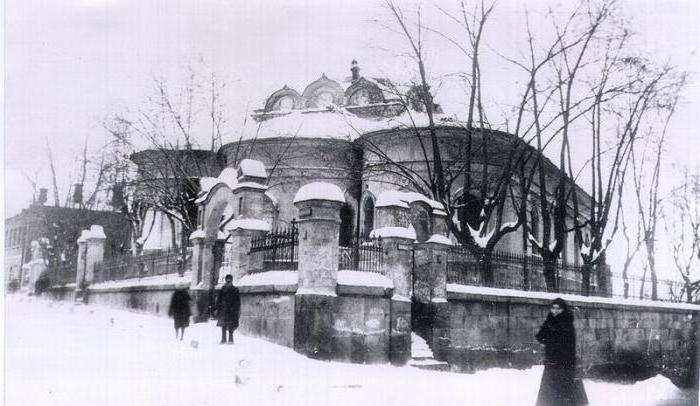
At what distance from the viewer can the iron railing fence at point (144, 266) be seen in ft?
60.7

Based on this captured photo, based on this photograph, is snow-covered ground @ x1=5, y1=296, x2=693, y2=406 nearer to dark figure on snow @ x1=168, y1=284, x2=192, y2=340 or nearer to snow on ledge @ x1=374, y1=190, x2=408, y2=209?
dark figure on snow @ x1=168, y1=284, x2=192, y2=340

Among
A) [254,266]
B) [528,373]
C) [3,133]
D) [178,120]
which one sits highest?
[178,120]

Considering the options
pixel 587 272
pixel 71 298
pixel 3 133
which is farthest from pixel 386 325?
pixel 71 298

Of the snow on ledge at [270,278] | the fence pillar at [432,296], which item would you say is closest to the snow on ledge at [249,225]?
the snow on ledge at [270,278]

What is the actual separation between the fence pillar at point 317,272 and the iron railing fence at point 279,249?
2.85ft

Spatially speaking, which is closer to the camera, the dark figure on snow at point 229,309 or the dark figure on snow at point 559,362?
the dark figure on snow at point 559,362

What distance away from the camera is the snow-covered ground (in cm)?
868

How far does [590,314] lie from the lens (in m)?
17.4

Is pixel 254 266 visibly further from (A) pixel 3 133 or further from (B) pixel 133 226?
(B) pixel 133 226

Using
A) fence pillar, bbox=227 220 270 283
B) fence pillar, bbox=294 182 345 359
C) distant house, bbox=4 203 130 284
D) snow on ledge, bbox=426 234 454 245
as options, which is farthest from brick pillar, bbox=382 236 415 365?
distant house, bbox=4 203 130 284

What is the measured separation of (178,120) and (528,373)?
1716cm

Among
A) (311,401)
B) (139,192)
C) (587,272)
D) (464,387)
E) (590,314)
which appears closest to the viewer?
(311,401)

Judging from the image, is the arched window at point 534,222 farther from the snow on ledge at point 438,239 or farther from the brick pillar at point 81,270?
the brick pillar at point 81,270

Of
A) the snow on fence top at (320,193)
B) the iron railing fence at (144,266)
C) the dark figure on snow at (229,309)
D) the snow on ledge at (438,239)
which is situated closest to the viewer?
the snow on fence top at (320,193)
